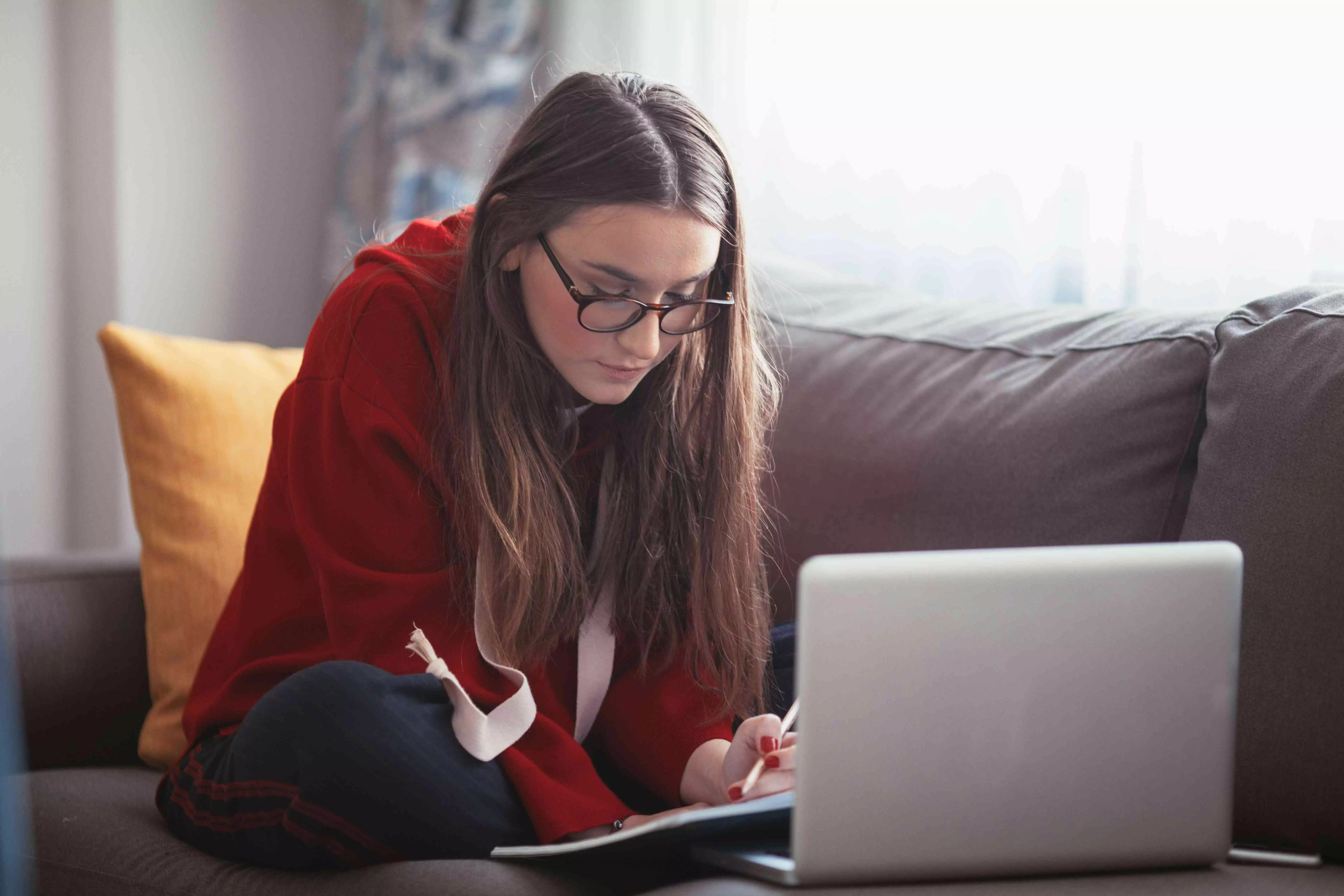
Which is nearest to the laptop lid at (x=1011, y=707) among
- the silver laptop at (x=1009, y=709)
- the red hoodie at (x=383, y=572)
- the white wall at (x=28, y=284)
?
the silver laptop at (x=1009, y=709)

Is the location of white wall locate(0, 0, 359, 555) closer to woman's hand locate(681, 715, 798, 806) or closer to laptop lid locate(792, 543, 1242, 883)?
woman's hand locate(681, 715, 798, 806)

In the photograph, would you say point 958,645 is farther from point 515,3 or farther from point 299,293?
point 299,293

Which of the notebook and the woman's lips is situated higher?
the woman's lips

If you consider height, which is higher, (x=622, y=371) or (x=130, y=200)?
(x=130, y=200)

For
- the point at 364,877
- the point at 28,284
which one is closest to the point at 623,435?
the point at 364,877

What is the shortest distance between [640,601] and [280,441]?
0.38 meters

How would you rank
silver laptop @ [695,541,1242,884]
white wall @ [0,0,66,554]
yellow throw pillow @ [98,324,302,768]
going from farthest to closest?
white wall @ [0,0,66,554]
yellow throw pillow @ [98,324,302,768]
silver laptop @ [695,541,1242,884]

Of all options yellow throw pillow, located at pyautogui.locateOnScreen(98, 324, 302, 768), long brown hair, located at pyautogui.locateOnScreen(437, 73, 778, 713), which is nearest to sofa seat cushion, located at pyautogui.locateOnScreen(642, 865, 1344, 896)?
Result: long brown hair, located at pyautogui.locateOnScreen(437, 73, 778, 713)

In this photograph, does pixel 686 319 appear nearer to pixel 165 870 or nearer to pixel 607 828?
pixel 607 828

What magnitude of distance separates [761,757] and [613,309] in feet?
1.31

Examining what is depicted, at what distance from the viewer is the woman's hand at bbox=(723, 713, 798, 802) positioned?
3.07ft

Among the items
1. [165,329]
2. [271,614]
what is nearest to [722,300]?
[271,614]

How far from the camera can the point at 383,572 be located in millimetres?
1032

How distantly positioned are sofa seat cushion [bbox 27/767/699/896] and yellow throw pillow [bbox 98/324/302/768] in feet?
0.42
